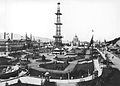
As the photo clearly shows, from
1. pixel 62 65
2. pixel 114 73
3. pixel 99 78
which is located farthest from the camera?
pixel 62 65

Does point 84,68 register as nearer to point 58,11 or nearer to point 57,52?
point 57,52

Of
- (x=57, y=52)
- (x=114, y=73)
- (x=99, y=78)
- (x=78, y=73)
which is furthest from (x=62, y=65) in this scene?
(x=57, y=52)

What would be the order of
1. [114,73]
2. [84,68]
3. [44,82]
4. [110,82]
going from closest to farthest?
[44,82]
[110,82]
[114,73]
[84,68]

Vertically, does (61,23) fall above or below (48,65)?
above

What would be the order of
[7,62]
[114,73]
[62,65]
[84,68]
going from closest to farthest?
[114,73] < [84,68] < [62,65] < [7,62]

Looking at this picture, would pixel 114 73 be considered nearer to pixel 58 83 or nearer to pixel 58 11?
pixel 58 83

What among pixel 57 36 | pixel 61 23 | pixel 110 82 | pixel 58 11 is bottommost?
pixel 110 82

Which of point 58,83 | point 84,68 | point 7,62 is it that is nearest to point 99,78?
point 58,83

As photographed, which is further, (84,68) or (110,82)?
(84,68)

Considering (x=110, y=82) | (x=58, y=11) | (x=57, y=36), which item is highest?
(x=58, y=11)
